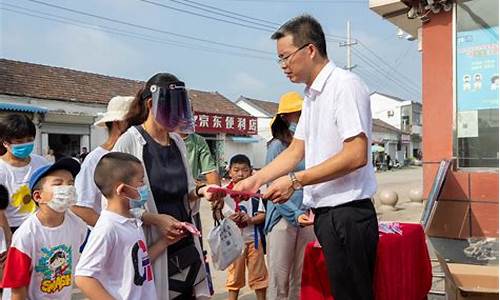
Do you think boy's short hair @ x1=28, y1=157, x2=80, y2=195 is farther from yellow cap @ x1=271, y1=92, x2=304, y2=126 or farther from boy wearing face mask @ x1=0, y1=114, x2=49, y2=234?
yellow cap @ x1=271, y1=92, x2=304, y2=126

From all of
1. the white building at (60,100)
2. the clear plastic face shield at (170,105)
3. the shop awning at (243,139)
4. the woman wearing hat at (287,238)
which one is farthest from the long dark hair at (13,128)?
the shop awning at (243,139)

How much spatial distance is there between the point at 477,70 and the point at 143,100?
12.0ft

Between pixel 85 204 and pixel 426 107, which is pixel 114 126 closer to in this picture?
pixel 85 204

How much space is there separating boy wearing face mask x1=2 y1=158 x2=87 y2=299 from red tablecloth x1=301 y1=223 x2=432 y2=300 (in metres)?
1.37

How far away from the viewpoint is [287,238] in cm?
359

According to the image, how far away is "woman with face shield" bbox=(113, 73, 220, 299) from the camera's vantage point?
2.21 m

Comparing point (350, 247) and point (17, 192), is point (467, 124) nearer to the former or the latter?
point (350, 247)

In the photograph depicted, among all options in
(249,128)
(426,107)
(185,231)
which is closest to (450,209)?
(426,107)

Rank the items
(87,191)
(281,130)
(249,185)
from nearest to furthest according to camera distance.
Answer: (249,185) → (87,191) → (281,130)

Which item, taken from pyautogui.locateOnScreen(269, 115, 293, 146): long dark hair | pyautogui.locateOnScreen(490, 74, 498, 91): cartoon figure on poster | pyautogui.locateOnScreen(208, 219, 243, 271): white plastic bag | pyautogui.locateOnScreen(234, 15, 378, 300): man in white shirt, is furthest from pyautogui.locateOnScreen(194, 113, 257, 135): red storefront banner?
pyautogui.locateOnScreen(234, 15, 378, 300): man in white shirt

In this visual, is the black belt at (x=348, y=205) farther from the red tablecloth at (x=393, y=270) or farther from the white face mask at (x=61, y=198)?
the white face mask at (x=61, y=198)

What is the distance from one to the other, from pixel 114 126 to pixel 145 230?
1.28 metres

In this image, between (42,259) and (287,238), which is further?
(287,238)

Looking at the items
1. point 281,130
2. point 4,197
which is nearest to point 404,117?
point 281,130
